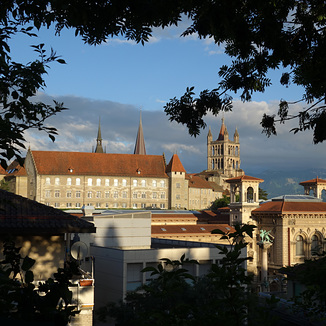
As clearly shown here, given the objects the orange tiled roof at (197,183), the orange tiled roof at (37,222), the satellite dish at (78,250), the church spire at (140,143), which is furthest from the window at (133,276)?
the church spire at (140,143)

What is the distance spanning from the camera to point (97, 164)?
109938 mm

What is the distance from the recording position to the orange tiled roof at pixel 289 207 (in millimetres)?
61359

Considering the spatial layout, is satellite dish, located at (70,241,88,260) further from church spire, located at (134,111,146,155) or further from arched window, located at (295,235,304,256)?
church spire, located at (134,111,146,155)

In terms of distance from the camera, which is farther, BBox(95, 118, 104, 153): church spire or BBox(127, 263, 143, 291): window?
BBox(95, 118, 104, 153): church spire

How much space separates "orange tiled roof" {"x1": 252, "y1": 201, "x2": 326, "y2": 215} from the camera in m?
61.4

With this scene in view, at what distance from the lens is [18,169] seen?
10581 cm

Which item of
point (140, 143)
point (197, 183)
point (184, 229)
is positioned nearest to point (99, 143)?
point (140, 143)

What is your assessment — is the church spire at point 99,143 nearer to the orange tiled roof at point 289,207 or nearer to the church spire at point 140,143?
the church spire at point 140,143

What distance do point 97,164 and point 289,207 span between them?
57473 mm

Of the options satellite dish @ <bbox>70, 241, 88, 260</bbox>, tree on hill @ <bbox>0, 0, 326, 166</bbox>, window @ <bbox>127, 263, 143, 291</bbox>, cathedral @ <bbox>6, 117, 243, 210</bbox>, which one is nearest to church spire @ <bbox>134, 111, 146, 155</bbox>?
cathedral @ <bbox>6, 117, 243, 210</bbox>

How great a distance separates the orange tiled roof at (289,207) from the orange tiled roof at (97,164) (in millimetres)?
49923

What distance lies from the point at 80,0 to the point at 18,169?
10395 cm

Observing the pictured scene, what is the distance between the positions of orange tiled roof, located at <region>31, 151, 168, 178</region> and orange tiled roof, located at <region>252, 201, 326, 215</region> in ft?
164

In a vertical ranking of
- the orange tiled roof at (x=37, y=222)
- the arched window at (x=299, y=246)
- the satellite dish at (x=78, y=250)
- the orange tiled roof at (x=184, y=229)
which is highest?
the orange tiled roof at (x=37, y=222)
